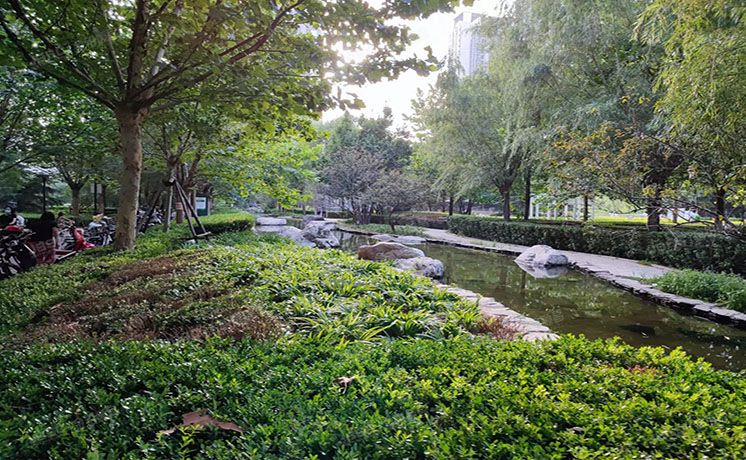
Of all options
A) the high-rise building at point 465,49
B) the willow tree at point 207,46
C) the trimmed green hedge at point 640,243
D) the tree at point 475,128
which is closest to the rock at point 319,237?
the tree at point 475,128

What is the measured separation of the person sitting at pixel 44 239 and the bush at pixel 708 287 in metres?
10.2

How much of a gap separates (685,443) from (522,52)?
1393cm

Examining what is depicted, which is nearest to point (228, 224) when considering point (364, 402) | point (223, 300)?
point (223, 300)

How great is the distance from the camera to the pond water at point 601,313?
4.85 metres

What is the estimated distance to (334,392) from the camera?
5.61 ft

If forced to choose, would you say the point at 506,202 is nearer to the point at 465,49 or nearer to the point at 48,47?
the point at 465,49

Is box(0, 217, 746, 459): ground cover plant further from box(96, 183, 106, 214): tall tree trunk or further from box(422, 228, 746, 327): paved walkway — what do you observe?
box(96, 183, 106, 214): tall tree trunk

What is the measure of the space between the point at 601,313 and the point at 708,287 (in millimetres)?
1893

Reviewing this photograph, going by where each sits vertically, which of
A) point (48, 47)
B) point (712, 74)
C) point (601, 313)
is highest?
point (48, 47)

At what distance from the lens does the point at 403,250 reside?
974 cm

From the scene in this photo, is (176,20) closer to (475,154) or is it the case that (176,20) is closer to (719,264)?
(719,264)

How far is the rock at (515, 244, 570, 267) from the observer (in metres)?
10.6

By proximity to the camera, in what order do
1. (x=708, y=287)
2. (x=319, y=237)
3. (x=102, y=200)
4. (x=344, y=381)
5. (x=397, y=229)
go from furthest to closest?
(x=397, y=229) < (x=102, y=200) < (x=319, y=237) < (x=708, y=287) < (x=344, y=381)

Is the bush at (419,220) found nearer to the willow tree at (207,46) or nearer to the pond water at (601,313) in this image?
the pond water at (601,313)
